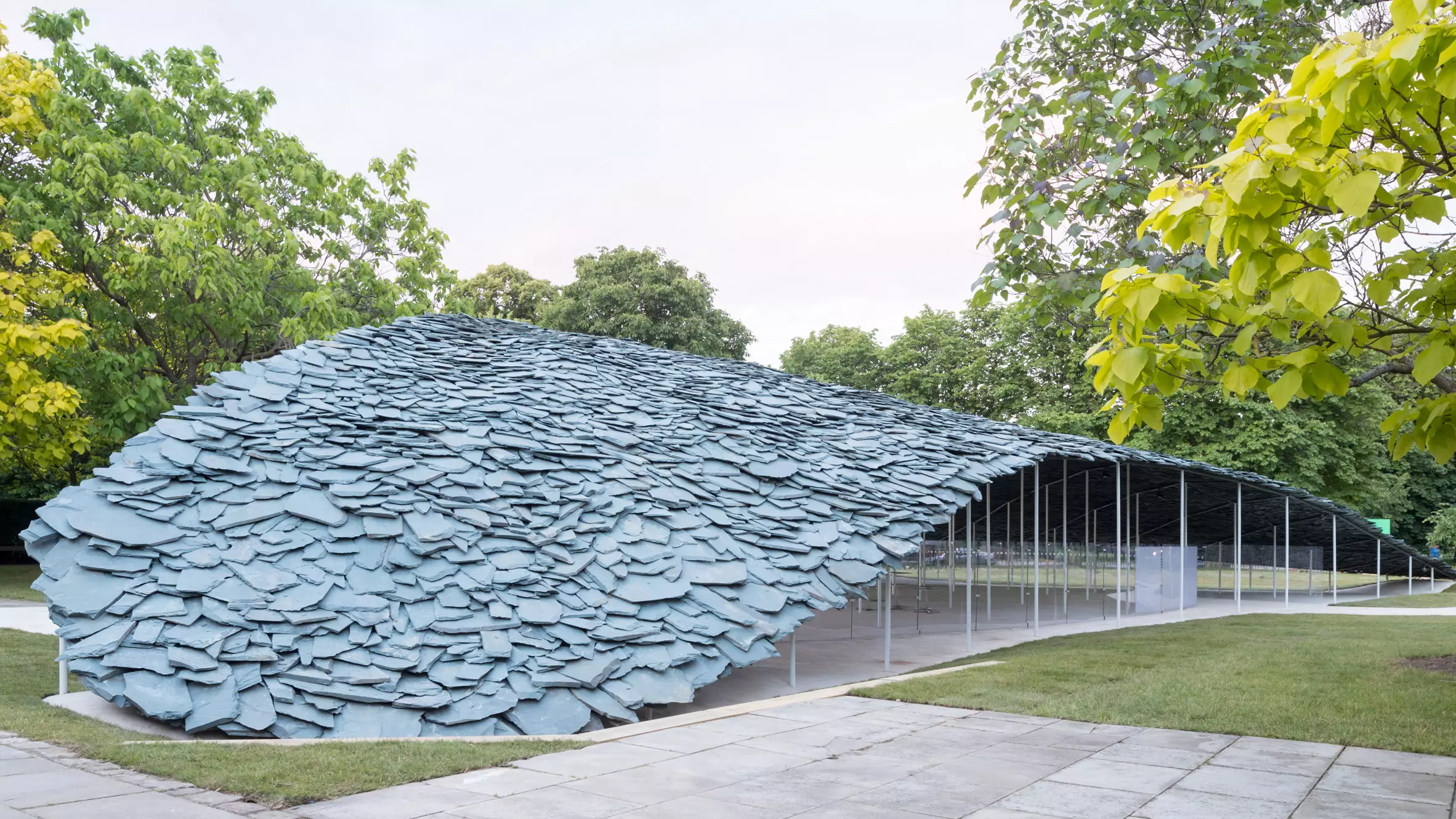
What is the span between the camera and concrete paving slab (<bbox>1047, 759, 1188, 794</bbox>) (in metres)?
6.17

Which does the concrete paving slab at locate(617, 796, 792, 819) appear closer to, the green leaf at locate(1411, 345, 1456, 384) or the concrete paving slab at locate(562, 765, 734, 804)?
the concrete paving slab at locate(562, 765, 734, 804)

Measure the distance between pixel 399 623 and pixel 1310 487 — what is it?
29.0 metres

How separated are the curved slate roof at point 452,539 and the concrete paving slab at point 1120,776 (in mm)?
3791

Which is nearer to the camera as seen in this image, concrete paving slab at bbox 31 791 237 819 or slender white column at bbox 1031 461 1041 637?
concrete paving slab at bbox 31 791 237 819

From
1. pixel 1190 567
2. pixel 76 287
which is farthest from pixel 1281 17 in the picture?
pixel 76 287

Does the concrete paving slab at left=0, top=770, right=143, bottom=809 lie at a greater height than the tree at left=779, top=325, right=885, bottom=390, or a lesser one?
lesser

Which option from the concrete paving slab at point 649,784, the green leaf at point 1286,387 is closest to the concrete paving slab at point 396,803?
the concrete paving slab at point 649,784

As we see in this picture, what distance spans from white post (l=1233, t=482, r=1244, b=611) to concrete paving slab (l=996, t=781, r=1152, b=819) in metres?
16.1

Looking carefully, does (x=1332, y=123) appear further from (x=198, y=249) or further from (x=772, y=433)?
(x=198, y=249)

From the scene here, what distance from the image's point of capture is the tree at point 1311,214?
355 cm

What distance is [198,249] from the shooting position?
58.0ft

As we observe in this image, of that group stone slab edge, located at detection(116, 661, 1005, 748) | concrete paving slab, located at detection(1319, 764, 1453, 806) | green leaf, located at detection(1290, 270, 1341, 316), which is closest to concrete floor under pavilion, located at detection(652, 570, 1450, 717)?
stone slab edge, located at detection(116, 661, 1005, 748)

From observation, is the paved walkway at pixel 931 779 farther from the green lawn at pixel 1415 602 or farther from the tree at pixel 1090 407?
the tree at pixel 1090 407

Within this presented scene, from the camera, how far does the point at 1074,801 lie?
5.77m
